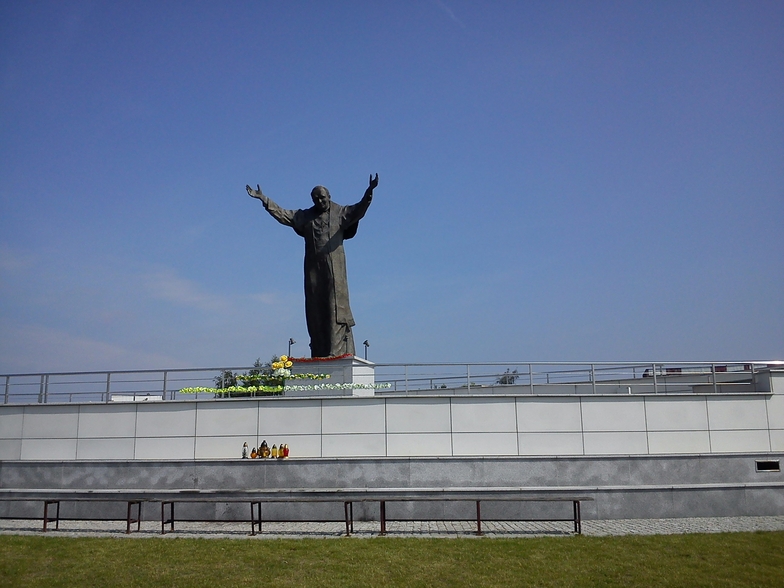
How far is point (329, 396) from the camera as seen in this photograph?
1909 cm

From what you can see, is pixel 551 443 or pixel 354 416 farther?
pixel 354 416

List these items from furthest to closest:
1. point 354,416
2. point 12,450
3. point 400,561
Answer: point 12,450
point 354,416
point 400,561

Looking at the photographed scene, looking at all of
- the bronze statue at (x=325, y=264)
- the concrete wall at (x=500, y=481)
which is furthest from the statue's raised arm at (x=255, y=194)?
the concrete wall at (x=500, y=481)

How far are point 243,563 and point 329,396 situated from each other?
6876 millimetres

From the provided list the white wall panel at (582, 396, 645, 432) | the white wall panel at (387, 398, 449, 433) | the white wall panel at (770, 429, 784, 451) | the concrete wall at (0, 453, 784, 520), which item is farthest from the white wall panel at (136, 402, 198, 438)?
the white wall panel at (770, 429, 784, 451)

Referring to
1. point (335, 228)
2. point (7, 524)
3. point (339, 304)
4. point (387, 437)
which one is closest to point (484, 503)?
point (387, 437)

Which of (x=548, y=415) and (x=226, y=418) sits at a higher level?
(x=226, y=418)

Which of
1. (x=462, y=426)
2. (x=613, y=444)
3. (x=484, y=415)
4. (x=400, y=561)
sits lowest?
(x=400, y=561)

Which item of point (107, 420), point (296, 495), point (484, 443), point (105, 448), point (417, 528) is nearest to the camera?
point (417, 528)

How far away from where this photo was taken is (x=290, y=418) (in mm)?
18703

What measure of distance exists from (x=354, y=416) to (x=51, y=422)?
835 centimetres

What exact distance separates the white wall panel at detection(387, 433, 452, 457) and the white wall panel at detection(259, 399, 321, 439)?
1.97 metres

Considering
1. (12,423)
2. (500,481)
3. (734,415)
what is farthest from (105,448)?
(734,415)

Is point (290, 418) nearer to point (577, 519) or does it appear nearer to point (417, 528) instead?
point (417, 528)
